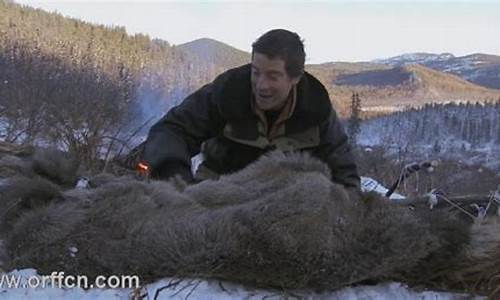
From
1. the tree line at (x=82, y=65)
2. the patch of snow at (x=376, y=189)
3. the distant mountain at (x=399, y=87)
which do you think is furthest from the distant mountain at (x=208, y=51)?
the patch of snow at (x=376, y=189)

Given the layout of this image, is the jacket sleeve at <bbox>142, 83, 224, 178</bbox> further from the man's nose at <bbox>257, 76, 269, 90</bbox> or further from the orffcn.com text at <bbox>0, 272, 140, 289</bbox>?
the orffcn.com text at <bbox>0, 272, 140, 289</bbox>

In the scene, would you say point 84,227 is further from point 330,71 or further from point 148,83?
point 330,71

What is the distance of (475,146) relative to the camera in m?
68.9

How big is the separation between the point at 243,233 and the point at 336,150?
1.64 meters

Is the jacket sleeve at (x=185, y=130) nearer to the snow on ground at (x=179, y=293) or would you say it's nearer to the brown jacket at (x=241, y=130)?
the brown jacket at (x=241, y=130)

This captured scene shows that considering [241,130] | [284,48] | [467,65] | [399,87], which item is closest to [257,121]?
[241,130]

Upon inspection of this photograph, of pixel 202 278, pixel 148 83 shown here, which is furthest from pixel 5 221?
pixel 148 83

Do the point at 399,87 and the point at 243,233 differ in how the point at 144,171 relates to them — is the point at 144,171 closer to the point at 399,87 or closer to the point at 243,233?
the point at 243,233

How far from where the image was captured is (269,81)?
3150 mm

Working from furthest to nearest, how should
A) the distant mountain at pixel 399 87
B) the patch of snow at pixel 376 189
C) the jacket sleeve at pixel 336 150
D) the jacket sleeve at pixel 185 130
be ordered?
the distant mountain at pixel 399 87, the jacket sleeve at pixel 336 150, the jacket sleeve at pixel 185 130, the patch of snow at pixel 376 189

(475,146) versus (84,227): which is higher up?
(84,227)

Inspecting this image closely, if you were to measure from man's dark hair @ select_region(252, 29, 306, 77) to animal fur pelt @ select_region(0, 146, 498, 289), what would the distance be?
1034 mm

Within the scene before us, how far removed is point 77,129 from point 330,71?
285 feet

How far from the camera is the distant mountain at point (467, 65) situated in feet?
399
